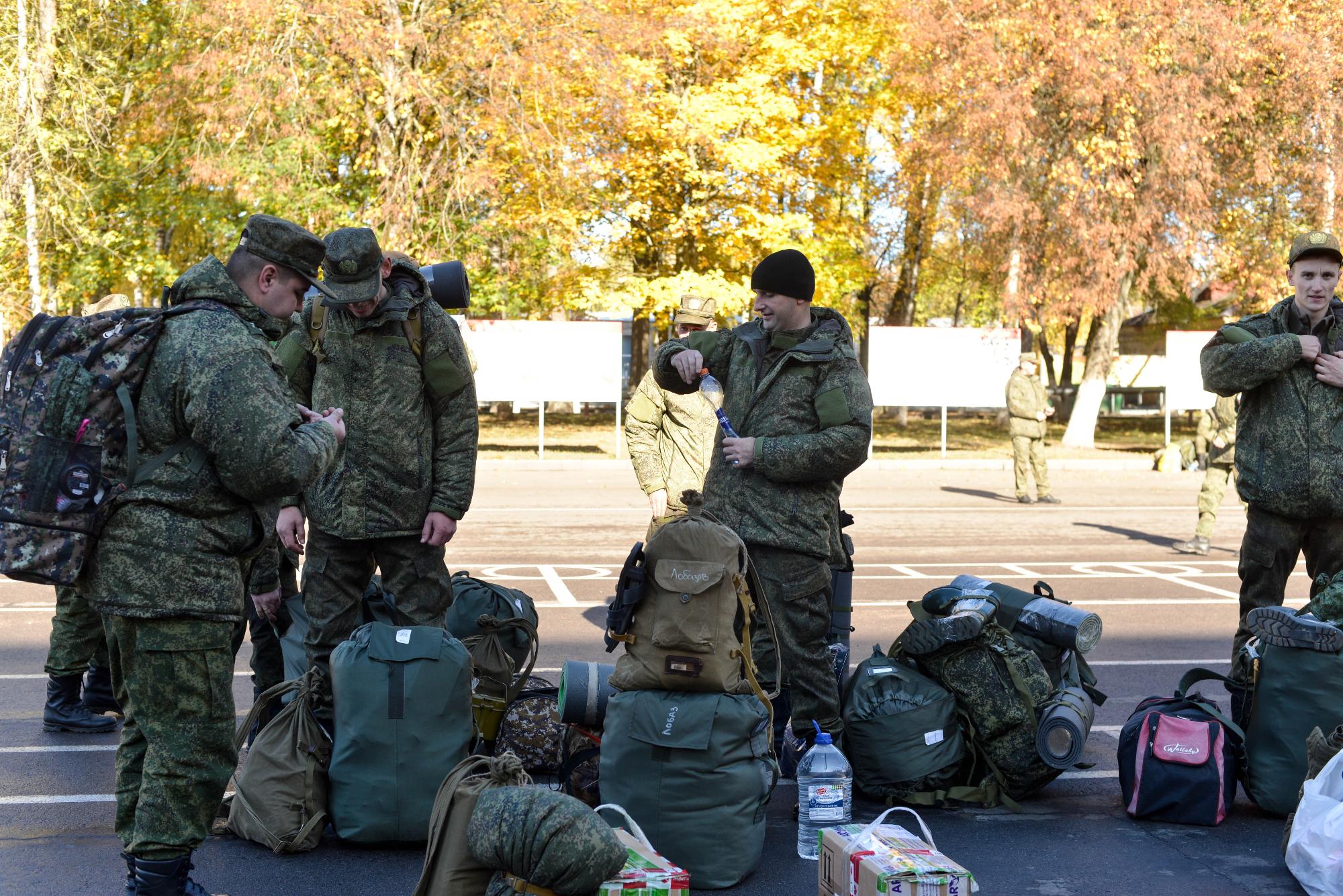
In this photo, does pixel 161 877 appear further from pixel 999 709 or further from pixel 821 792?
pixel 999 709

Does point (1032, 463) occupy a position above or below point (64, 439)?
below

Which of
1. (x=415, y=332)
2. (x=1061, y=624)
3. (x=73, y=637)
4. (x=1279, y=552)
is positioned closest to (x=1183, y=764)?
Answer: (x=1061, y=624)

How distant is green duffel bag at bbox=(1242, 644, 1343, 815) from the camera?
5.30 meters

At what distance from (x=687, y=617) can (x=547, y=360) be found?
2034cm

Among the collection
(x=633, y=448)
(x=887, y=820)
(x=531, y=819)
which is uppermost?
(x=633, y=448)

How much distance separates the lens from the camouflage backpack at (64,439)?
3822 millimetres

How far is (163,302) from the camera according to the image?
14.6 ft

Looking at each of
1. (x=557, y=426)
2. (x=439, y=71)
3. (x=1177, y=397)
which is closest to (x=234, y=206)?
(x=439, y=71)

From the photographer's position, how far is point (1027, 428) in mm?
18422

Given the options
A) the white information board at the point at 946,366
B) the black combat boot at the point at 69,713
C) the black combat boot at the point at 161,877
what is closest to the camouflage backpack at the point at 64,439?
the black combat boot at the point at 161,877

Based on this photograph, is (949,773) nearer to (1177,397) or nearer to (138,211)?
(1177,397)

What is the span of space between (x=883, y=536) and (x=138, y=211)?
67.3ft

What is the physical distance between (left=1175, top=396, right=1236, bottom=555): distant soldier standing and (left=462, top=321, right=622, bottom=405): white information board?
12.7 meters

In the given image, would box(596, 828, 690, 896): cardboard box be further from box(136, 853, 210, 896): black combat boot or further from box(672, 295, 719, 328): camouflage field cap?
box(672, 295, 719, 328): camouflage field cap
